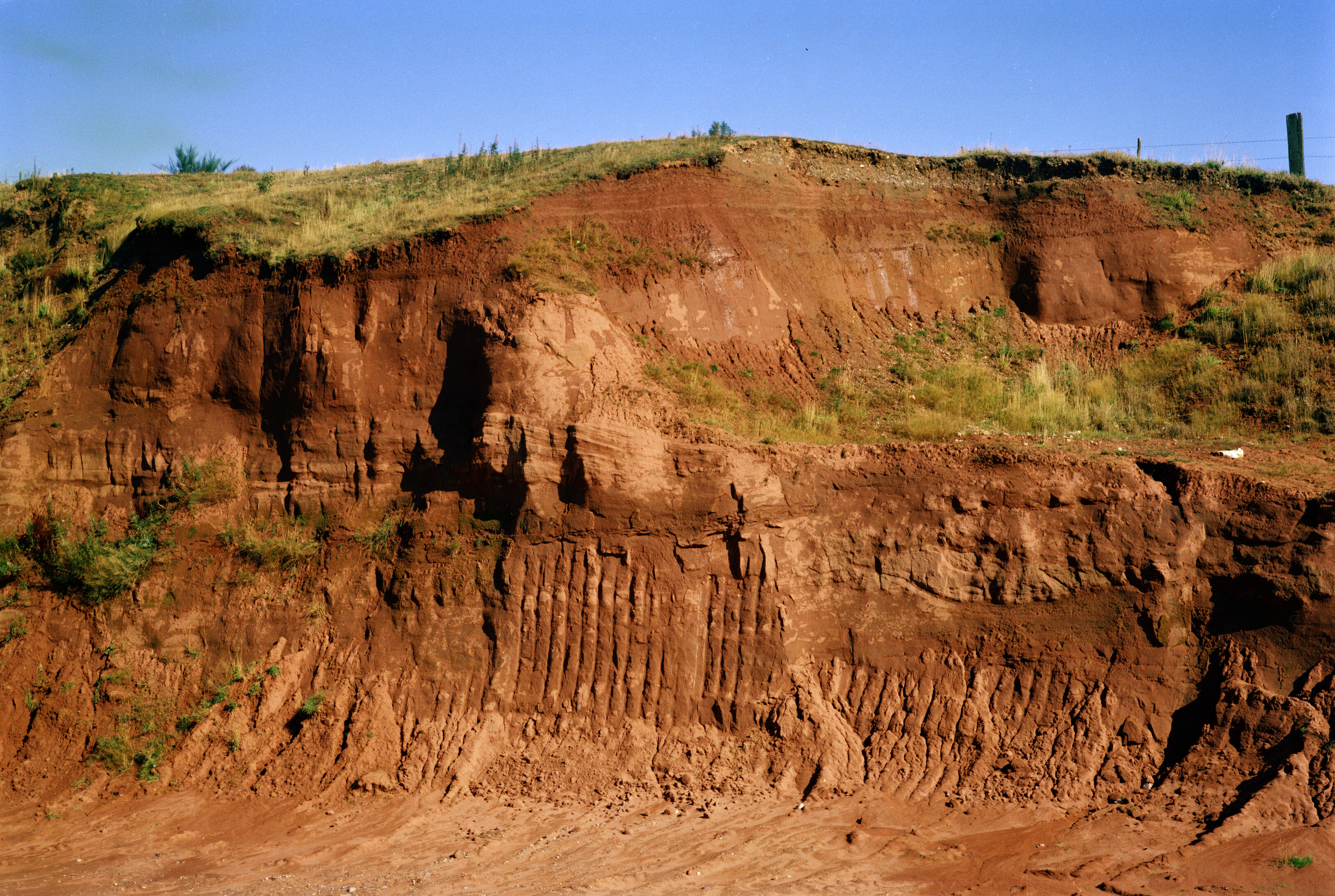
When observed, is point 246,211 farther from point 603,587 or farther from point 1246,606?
point 1246,606

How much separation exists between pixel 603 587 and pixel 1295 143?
1870 centimetres

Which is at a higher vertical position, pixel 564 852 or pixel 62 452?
pixel 62 452

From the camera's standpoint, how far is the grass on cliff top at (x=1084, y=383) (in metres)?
14.5

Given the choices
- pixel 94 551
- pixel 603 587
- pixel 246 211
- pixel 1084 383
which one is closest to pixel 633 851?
pixel 603 587

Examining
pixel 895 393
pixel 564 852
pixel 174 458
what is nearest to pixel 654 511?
pixel 564 852

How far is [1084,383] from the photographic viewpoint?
16719mm

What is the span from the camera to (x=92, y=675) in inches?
533

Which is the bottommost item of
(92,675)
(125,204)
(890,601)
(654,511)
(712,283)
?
(92,675)

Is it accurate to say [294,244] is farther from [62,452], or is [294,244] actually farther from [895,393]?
[895,393]

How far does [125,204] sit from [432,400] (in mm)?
11349

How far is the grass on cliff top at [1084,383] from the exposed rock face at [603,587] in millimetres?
985

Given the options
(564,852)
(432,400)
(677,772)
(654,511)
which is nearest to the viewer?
(564,852)

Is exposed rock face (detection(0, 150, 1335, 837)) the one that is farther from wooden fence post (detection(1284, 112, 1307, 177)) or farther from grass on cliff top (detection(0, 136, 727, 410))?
wooden fence post (detection(1284, 112, 1307, 177))

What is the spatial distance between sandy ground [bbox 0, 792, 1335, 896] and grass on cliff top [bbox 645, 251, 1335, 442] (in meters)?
5.08
